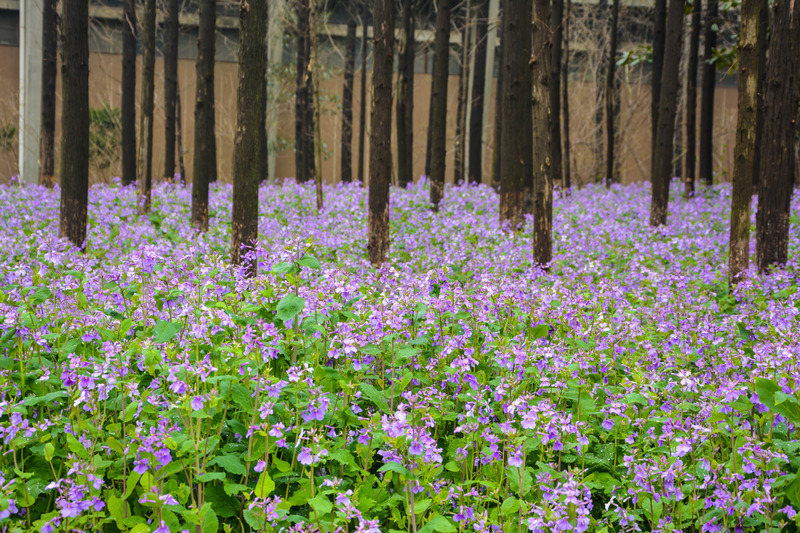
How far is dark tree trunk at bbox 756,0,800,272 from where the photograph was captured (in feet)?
30.2

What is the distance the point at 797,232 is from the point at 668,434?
10.7 metres

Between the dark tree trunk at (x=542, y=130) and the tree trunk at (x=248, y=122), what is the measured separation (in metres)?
3.64

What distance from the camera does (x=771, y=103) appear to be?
9.24 m

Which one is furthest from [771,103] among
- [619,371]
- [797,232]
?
[619,371]

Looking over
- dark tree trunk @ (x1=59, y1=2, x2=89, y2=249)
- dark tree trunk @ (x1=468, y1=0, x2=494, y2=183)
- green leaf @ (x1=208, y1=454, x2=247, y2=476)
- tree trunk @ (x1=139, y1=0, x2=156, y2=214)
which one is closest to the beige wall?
dark tree trunk @ (x1=468, y1=0, x2=494, y2=183)

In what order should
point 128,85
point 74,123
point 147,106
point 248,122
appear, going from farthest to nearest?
point 128,85 → point 147,106 → point 74,123 → point 248,122

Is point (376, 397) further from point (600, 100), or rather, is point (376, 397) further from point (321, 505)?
point (600, 100)

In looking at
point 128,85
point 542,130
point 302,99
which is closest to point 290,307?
point 542,130

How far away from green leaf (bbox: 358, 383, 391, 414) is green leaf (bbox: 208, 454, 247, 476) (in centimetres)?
78

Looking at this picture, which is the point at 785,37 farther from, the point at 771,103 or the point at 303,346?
the point at 303,346

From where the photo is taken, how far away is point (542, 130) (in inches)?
361

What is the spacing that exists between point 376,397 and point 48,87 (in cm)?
1726

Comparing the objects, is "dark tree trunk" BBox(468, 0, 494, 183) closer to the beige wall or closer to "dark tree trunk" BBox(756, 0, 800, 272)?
the beige wall

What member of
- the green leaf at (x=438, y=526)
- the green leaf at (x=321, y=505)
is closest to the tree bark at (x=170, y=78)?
the green leaf at (x=321, y=505)
